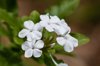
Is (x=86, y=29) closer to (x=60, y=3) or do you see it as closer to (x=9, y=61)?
(x=60, y=3)

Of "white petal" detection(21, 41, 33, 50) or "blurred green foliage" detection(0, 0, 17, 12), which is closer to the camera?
"white petal" detection(21, 41, 33, 50)

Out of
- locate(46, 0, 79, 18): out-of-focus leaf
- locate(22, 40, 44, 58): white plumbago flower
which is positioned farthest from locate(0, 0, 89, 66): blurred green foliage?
locate(22, 40, 44, 58): white plumbago flower

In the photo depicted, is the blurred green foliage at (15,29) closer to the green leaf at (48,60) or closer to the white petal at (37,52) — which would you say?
the green leaf at (48,60)

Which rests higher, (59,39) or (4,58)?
(59,39)

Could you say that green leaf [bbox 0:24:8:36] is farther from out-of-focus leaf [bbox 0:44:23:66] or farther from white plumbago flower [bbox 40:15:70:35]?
white plumbago flower [bbox 40:15:70:35]

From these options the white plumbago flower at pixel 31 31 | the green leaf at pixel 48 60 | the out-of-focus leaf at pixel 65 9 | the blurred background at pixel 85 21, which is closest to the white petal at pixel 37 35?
the white plumbago flower at pixel 31 31

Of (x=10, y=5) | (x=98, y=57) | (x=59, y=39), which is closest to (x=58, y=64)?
(x=59, y=39)

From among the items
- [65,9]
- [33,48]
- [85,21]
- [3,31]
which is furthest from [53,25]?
[85,21]
